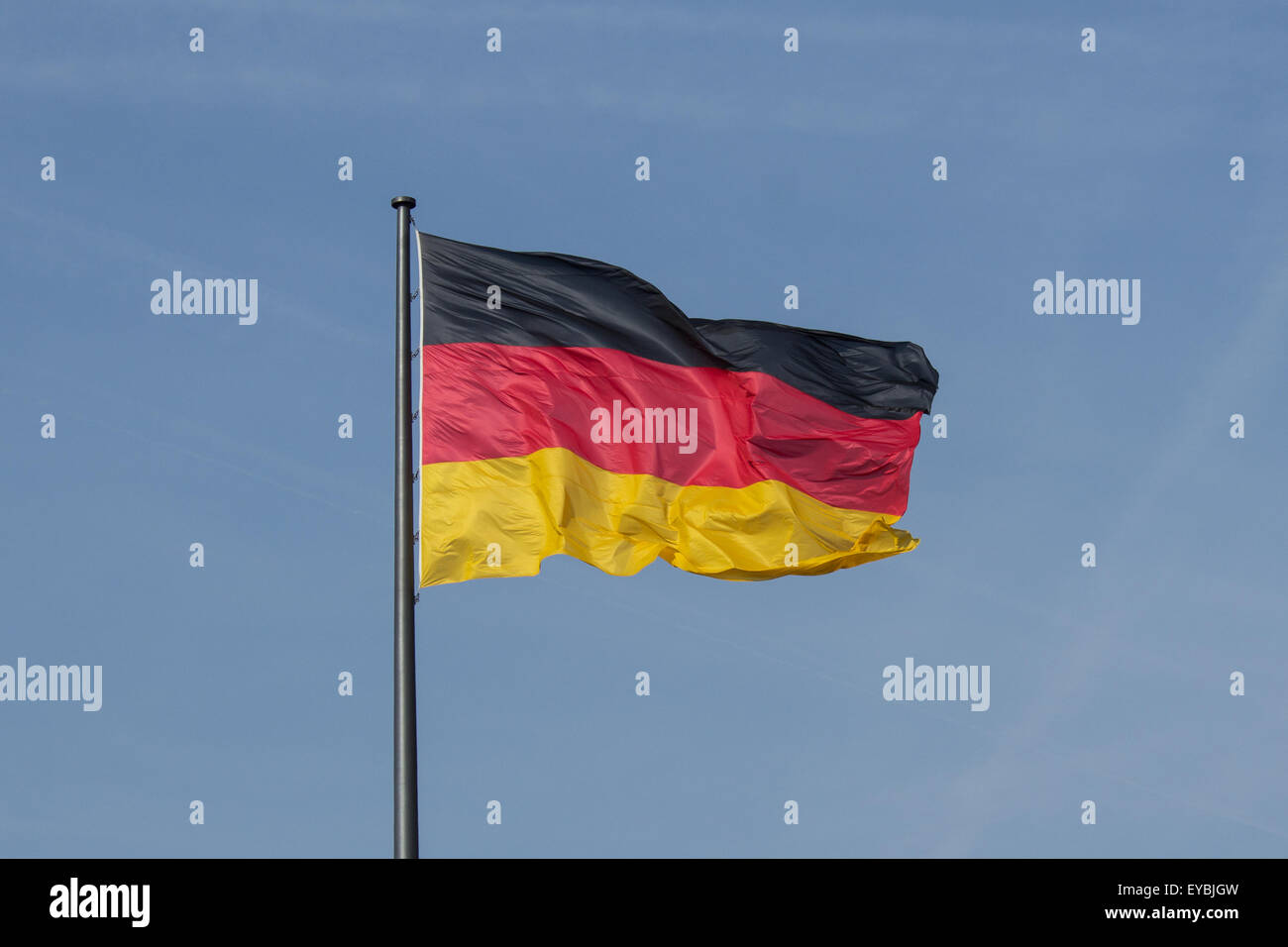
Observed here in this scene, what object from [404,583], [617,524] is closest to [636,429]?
[617,524]

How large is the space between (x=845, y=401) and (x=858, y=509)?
1.74 meters

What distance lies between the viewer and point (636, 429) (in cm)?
2245

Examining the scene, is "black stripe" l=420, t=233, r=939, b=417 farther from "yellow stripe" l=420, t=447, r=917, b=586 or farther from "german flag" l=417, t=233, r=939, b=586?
"yellow stripe" l=420, t=447, r=917, b=586

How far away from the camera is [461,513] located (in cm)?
2020

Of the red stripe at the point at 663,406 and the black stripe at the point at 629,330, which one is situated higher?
the black stripe at the point at 629,330

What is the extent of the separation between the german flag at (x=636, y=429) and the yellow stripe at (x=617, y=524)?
0.08ft

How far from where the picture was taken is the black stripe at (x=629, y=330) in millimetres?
21203

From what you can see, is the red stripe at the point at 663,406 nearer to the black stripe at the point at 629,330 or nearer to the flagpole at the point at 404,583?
the black stripe at the point at 629,330

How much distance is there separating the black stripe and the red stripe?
0.18 metres

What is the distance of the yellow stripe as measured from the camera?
20.2 metres

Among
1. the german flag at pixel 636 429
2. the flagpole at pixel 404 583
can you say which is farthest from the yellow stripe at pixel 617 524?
the flagpole at pixel 404 583
